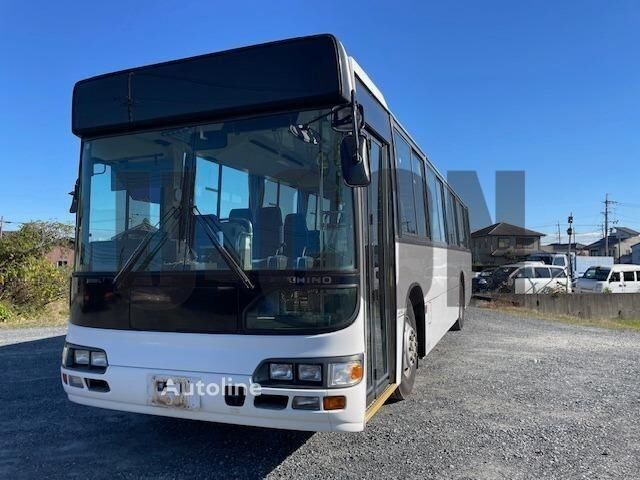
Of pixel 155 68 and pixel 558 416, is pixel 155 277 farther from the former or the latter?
pixel 558 416

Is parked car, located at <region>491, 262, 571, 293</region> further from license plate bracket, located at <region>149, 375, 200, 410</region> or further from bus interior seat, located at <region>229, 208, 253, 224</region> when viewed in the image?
license plate bracket, located at <region>149, 375, 200, 410</region>

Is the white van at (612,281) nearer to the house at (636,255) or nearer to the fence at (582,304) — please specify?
the fence at (582,304)

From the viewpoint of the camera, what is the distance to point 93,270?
3895 mm

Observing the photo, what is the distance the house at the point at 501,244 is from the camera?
52750 mm

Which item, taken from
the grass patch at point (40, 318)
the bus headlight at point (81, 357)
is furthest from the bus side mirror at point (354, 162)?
the grass patch at point (40, 318)

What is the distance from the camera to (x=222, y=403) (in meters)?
3.42

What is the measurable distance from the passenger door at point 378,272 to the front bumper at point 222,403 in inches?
18.1

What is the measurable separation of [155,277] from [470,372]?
4.94 metres

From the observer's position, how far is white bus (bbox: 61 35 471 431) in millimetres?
3322

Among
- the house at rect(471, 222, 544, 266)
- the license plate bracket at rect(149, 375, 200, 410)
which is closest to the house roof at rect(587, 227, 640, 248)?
the house at rect(471, 222, 544, 266)

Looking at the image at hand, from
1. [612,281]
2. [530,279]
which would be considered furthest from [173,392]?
[612,281]

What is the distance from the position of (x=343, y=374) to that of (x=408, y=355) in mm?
2143

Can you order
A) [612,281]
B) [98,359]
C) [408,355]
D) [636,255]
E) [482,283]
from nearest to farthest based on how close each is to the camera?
[98,359] → [408,355] → [482,283] → [612,281] → [636,255]

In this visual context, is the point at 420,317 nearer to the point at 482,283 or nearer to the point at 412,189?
the point at 412,189
